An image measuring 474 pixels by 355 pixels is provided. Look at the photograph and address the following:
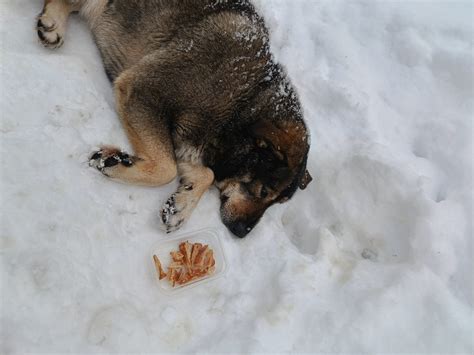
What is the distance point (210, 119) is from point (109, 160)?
78 centimetres

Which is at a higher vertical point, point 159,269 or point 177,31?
point 177,31

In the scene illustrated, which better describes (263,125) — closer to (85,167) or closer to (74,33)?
(85,167)

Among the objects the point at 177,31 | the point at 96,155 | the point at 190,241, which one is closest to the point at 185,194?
the point at 190,241

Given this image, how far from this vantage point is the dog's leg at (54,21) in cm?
339

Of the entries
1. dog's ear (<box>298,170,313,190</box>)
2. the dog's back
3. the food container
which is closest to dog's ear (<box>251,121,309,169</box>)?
dog's ear (<box>298,170,313,190</box>)

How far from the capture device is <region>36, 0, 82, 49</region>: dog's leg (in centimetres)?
339

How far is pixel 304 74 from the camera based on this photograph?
4230 mm

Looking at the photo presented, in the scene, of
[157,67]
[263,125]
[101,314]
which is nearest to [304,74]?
[263,125]

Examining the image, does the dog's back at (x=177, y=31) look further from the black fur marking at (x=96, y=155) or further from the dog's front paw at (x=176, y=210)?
the dog's front paw at (x=176, y=210)

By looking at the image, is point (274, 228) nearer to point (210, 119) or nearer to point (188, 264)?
point (188, 264)

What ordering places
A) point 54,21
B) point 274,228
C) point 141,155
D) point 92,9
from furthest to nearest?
point 92,9 < point 54,21 < point 274,228 < point 141,155

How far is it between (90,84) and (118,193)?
0.95m

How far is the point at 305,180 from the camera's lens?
3477 millimetres

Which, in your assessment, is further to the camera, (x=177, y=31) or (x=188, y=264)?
(x=177, y=31)
